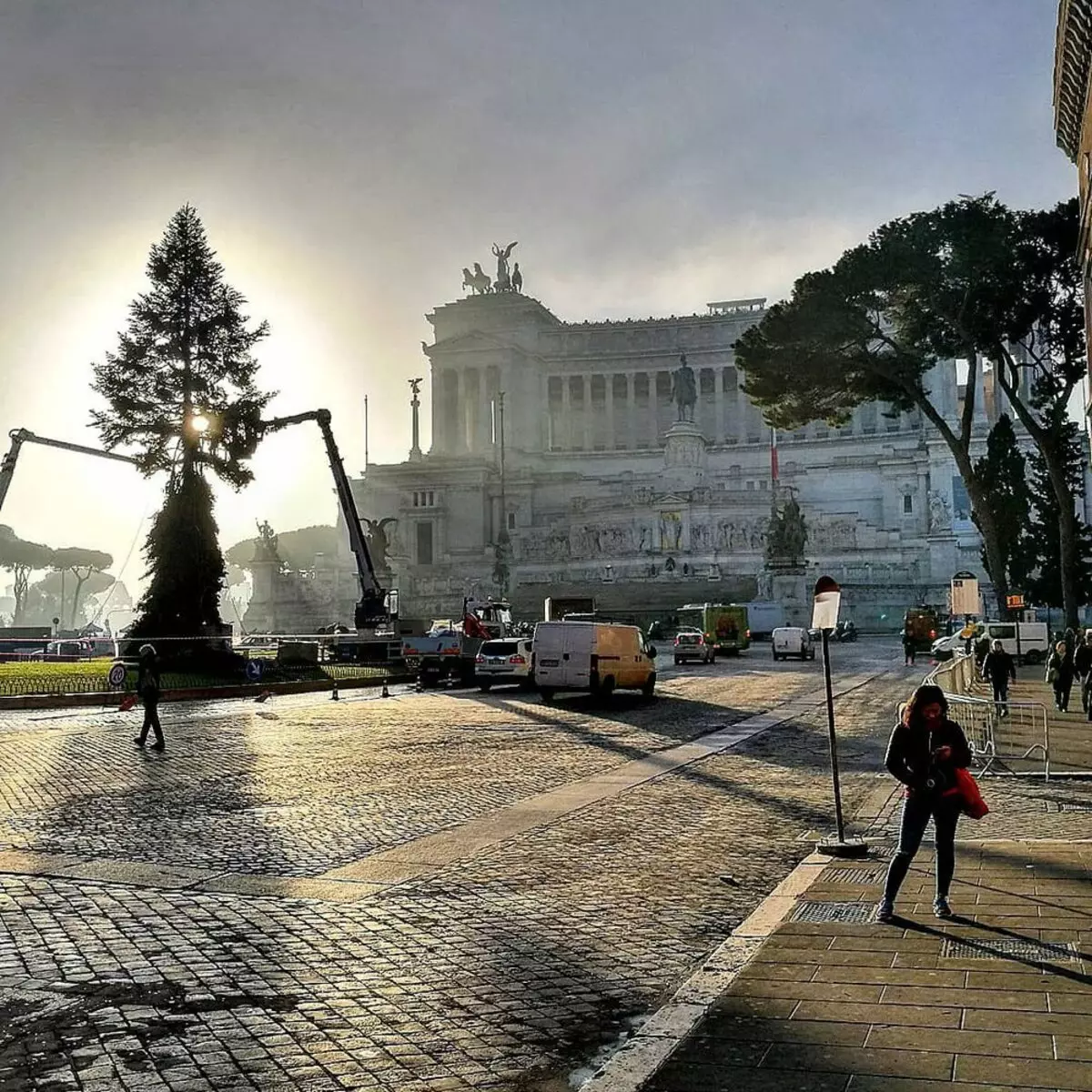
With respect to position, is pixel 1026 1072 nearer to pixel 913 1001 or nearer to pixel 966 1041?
pixel 966 1041

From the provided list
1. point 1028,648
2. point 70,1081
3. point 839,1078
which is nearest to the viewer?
point 839,1078

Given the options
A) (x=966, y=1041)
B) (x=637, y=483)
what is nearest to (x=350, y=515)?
(x=966, y=1041)

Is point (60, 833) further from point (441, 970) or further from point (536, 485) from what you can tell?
point (536, 485)

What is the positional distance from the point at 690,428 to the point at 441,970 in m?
90.6

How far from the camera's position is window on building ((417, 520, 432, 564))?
96.2 meters

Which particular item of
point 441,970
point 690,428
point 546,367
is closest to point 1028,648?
point 441,970

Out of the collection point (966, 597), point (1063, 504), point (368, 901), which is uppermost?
point (1063, 504)

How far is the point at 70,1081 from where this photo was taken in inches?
206

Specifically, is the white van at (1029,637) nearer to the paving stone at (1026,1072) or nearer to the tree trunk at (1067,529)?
the tree trunk at (1067,529)

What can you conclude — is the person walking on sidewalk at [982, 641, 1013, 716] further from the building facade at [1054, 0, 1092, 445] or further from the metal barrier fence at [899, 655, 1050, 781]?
the building facade at [1054, 0, 1092, 445]

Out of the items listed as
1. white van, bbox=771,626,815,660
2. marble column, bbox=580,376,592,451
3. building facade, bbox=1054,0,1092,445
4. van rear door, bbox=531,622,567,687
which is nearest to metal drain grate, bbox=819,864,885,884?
van rear door, bbox=531,622,567,687

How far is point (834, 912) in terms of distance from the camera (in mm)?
7848

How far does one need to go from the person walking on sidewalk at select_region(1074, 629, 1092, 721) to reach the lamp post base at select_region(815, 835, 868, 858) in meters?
13.5

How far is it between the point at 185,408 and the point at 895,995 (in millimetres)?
40049
